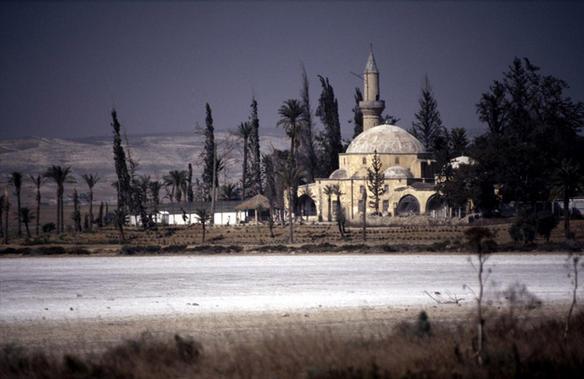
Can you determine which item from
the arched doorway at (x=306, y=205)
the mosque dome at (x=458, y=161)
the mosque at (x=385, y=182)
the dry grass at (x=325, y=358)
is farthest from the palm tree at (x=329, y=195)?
the dry grass at (x=325, y=358)

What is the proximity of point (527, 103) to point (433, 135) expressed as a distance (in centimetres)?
1227

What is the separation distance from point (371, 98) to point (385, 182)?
16081mm

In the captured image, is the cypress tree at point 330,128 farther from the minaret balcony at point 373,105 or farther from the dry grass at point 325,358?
the dry grass at point 325,358

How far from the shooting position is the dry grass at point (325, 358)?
512 inches

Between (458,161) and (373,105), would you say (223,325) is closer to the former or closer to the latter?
(458,161)

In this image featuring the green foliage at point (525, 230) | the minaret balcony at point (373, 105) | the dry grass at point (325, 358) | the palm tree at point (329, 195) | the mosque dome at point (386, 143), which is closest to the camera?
the dry grass at point (325, 358)

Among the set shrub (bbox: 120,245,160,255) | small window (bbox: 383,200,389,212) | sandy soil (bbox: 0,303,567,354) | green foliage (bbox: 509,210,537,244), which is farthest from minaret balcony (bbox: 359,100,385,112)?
sandy soil (bbox: 0,303,567,354)

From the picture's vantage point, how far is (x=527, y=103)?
82438mm

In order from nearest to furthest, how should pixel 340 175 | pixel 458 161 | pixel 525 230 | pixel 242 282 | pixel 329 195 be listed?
pixel 242 282
pixel 525 230
pixel 329 195
pixel 458 161
pixel 340 175

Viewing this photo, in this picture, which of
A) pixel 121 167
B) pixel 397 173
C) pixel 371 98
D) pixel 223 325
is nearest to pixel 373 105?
pixel 371 98

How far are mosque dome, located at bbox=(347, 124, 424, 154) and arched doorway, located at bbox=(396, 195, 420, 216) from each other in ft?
19.3

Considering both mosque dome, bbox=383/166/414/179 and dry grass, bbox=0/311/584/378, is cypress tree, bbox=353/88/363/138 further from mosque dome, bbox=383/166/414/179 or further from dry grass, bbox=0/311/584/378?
dry grass, bbox=0/311/584/378

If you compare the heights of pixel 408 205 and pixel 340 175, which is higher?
pixel 340 175

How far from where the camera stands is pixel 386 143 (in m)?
74.6
